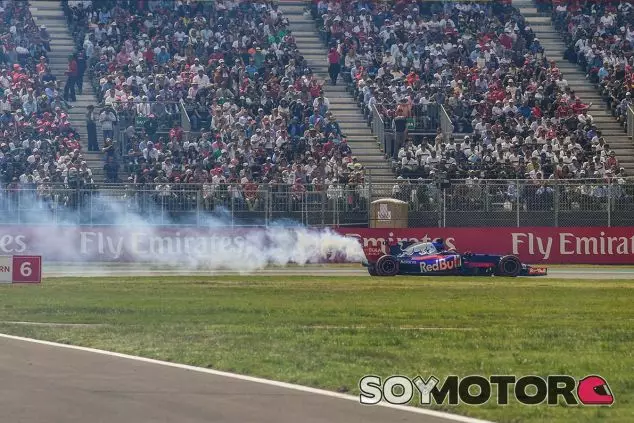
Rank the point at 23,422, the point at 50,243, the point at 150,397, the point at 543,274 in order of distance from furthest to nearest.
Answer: the point at 50,243, the point at 543,274, the point at 150,397, the point at 23,422

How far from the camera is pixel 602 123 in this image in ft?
140

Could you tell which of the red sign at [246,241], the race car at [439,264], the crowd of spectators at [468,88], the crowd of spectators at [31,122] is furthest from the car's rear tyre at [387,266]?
the crowd of spectators at [31,122]

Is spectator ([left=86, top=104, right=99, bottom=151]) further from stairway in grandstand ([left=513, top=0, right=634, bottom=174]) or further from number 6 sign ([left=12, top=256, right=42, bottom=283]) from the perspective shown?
stairway in grandstand ([left=513, top=0, right=634, bottom=174])

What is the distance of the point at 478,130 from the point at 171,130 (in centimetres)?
1030

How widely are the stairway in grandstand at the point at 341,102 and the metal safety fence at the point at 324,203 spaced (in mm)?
3095

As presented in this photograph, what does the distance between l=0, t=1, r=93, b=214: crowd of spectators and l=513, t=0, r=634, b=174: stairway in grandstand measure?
1834 centimetres

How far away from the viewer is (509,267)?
30953 mm

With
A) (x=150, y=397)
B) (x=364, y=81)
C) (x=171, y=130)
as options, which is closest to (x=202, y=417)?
(x=150, y=397)

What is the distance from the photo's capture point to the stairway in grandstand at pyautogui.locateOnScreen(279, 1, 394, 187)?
129ft

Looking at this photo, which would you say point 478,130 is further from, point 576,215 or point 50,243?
point 50,243

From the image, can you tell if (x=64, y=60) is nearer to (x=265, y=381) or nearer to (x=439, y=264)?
(x=439, y=264)

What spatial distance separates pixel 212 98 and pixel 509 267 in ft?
45.4

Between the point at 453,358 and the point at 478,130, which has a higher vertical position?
the point at 478,130

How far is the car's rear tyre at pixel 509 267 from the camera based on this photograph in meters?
30.9
